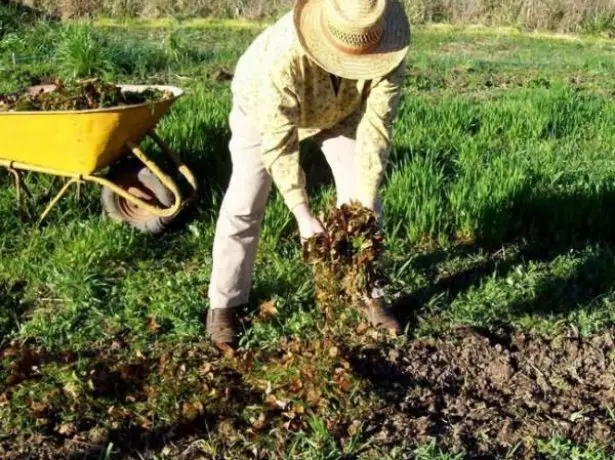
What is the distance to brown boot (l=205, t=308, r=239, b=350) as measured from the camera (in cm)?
368

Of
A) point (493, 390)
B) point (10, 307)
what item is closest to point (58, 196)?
point (10, 307)

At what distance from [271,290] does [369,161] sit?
100 centimetres

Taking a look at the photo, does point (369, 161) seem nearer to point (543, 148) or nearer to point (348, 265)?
point (348, 265)

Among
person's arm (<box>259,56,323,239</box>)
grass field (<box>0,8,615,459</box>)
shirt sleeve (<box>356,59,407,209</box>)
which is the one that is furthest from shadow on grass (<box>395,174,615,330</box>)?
person's arm (<box>259,56,323,239</box>)

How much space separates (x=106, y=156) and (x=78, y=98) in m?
0.32

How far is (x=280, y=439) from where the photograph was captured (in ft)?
10.00

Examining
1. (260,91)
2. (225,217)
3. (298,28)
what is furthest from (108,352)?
(298,28)

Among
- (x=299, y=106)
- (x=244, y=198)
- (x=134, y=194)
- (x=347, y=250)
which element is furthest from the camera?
(x=134, y=194)

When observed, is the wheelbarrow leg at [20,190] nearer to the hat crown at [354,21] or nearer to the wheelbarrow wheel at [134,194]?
the wheelbarrow wheel at [134,194]

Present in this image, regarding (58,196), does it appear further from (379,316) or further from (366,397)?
(366,397)

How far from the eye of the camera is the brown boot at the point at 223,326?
368 cm

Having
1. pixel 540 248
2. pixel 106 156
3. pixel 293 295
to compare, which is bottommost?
pixel 540 248

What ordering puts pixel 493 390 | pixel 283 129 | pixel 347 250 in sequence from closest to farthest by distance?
1. pixel 283 129
2. pixel 347 250
3. pixel 493 390

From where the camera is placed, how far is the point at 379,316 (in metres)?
3.75
